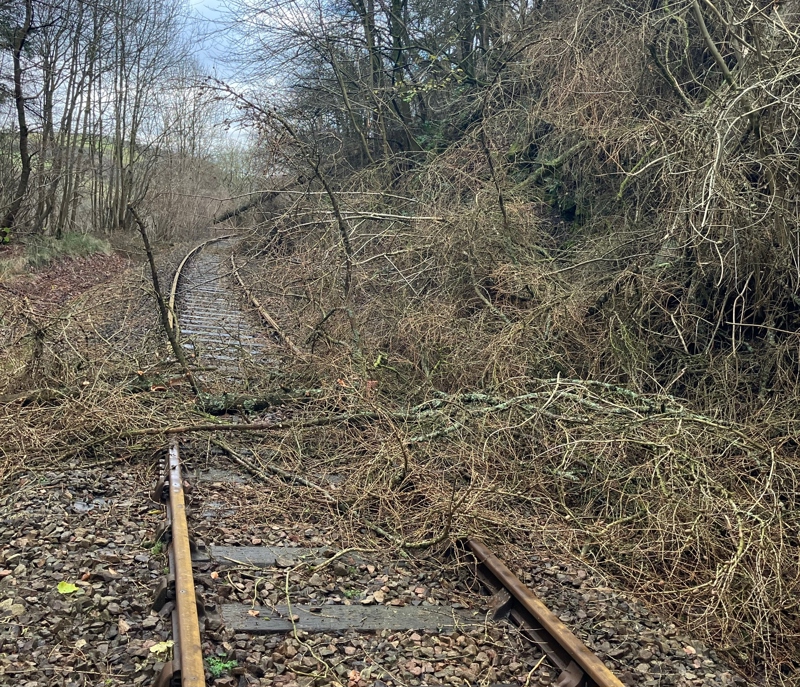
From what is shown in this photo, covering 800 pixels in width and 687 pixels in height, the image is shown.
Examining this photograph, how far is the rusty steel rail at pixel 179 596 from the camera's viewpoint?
10.4ft

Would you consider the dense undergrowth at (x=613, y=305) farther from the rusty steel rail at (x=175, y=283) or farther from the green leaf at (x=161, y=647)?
the green leaf at (x=161, y=647)

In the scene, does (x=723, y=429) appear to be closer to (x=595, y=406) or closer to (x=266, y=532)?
(x=595, y=406)

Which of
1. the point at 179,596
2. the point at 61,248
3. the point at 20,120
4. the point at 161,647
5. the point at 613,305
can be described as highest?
the point at 20,120

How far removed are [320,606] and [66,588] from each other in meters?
1.54

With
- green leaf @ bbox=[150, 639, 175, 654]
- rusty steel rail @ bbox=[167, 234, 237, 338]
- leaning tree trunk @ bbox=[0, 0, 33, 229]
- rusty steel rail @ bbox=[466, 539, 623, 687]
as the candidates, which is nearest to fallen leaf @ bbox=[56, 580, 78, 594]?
green leaf @ bbox=[150, 639, 175, 654]

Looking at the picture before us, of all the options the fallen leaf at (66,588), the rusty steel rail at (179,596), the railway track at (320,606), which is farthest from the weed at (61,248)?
the fallen leaf at (66,588)

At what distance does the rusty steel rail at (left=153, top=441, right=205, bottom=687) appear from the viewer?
3.16m

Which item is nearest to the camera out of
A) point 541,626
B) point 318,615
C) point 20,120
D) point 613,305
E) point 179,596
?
point 179,596

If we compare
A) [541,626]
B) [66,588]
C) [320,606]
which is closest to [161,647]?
[66,588]

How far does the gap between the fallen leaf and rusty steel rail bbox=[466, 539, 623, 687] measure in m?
2.61

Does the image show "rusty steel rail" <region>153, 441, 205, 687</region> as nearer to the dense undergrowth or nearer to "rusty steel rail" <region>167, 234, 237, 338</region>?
the dense undergrowth

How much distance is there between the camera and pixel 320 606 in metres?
4.14

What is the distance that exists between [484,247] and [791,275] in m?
4.73

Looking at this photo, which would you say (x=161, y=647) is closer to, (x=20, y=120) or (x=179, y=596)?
(x=179, y=596)
